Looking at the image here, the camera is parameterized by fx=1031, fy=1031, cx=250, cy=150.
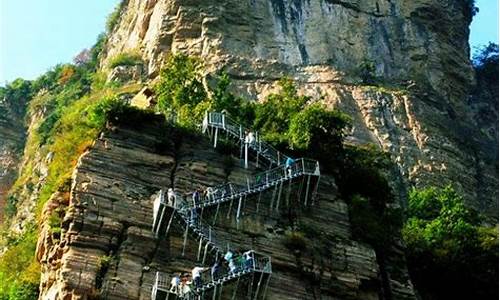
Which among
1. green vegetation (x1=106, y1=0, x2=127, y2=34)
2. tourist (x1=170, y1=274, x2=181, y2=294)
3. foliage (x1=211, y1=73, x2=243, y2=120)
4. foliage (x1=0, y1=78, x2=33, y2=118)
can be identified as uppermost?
green vegetation (x1=106, y1=0, x2=127, y2=34)

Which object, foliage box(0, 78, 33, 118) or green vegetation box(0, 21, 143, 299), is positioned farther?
foliage box(0, 78, 33, 118)

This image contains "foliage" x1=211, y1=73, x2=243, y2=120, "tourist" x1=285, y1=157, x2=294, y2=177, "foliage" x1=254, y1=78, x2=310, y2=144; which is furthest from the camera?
"foliage" x1=211, y1=73, x2=243, y2=120

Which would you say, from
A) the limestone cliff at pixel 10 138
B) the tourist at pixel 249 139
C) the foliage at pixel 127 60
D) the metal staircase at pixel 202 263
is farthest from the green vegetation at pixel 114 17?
the metal staircase at pixel 202 263

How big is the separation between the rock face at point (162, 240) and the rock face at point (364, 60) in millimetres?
20935

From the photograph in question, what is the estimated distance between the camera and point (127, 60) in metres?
66.0

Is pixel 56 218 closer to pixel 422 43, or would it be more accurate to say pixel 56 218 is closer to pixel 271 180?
pixel 271 180

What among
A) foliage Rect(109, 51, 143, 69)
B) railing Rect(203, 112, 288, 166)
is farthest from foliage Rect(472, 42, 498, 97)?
railing Rect(203, 112, 288, 166)

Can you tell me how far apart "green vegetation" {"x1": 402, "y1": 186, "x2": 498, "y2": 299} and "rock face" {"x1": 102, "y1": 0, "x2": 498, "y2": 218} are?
1246cm

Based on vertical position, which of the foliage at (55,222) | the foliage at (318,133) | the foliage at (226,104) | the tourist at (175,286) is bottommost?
the tourist at (175,286)

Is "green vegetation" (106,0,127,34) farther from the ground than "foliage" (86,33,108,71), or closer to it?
farther from the ground

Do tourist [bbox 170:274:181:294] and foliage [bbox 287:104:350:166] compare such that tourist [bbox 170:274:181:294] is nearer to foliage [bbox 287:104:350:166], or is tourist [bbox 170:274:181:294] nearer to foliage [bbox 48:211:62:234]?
foliage [bbox 48:211:62:234]

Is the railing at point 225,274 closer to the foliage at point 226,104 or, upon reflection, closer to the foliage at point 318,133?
the foliage at point 318,133

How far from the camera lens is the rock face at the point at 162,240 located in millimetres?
31062

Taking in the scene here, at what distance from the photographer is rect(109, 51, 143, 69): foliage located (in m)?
65.7
